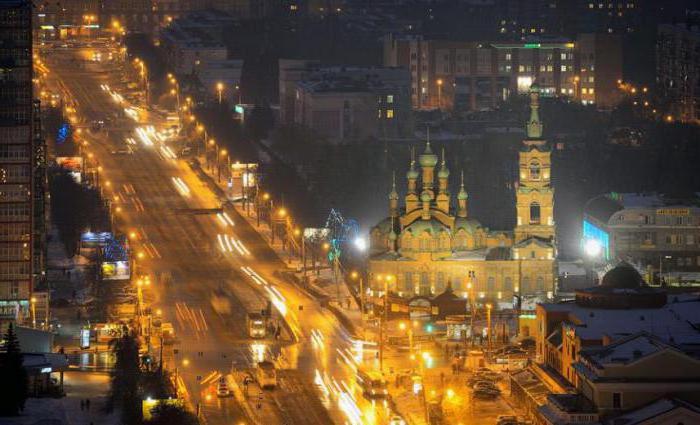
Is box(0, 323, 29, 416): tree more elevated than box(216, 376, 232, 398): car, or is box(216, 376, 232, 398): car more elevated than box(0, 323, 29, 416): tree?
box(0, 323, 29, 416): tree

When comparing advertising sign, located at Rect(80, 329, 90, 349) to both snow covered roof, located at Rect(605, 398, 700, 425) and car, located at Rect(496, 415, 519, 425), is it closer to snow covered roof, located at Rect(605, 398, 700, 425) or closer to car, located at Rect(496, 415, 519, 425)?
car, located at Rect(496, 415, 519, 425)

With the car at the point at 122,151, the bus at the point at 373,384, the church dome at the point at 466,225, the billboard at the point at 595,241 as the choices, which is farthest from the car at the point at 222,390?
the car at the point at 122,151

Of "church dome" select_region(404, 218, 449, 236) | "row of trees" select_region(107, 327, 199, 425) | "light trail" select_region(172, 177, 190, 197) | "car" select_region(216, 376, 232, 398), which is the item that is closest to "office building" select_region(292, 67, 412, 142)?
"light trail" select_region(172, 177, 190, 197)

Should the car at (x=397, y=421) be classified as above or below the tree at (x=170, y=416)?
below

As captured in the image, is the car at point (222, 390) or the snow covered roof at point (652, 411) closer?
the snow covered roof at point (652, 411)

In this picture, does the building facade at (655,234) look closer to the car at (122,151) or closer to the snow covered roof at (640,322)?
the snow covered roof at (640,322)

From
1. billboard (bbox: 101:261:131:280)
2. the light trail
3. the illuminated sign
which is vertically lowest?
billboard (bbox: 101:261:131:280)

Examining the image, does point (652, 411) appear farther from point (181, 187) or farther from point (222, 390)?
point (181, 187)
